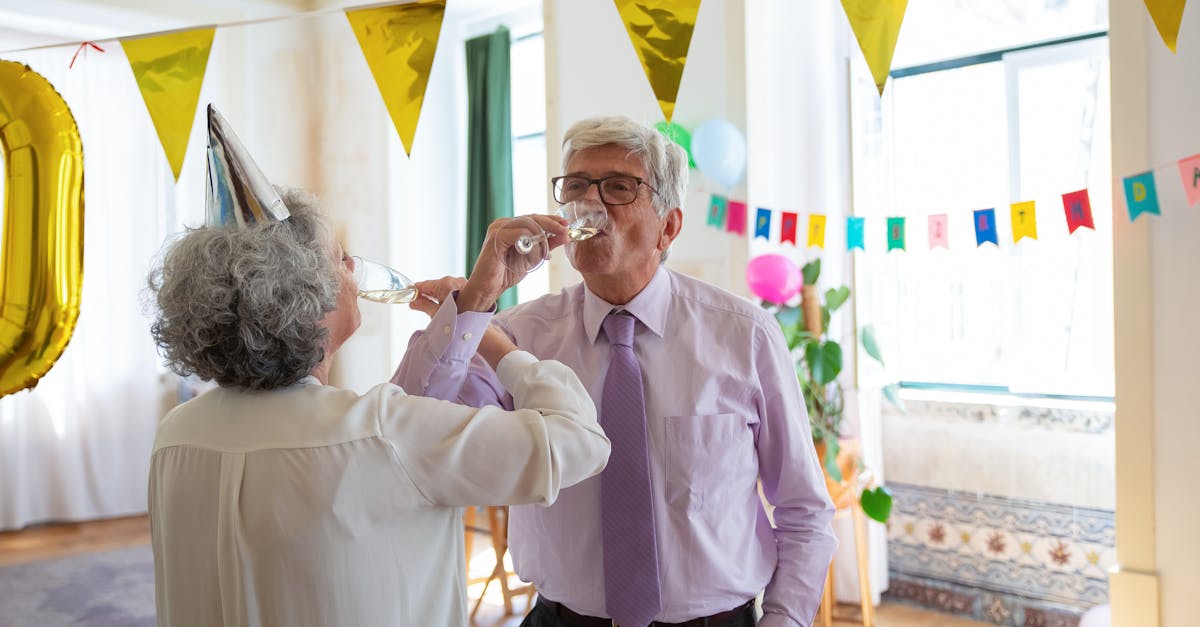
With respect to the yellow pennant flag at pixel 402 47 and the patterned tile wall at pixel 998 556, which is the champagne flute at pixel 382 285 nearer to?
the yellow pennant flag at pixel 402 47

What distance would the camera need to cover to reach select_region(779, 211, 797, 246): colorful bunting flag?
3828mm

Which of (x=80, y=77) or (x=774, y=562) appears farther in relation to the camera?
(x=80, y=77)

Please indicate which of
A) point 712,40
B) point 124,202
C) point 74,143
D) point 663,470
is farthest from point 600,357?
point 124,202

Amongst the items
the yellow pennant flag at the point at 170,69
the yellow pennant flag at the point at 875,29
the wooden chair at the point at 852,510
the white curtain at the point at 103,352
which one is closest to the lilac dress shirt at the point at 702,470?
the yellow pennant flag at the point at 875,29

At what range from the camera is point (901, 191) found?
4605mm

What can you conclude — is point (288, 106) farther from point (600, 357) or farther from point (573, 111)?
point (600, 357)

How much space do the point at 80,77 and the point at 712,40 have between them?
4331 millimetres

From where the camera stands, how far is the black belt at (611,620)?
153cm

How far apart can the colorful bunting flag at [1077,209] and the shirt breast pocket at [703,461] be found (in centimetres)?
217

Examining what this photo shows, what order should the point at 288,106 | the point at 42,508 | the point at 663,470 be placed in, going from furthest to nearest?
the point at 288,106
the point at 42,508
the point at 663,470

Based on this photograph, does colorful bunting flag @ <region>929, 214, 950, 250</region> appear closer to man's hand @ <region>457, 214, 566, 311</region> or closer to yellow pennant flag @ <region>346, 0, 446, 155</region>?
yellow pennant flag @ <region>346, 0, 446, 155</region>

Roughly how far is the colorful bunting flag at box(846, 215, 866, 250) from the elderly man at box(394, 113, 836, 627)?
2.26 metres

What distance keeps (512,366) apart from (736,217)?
2803 millimetres

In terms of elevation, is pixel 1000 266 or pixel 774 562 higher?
pixel 1000 266
